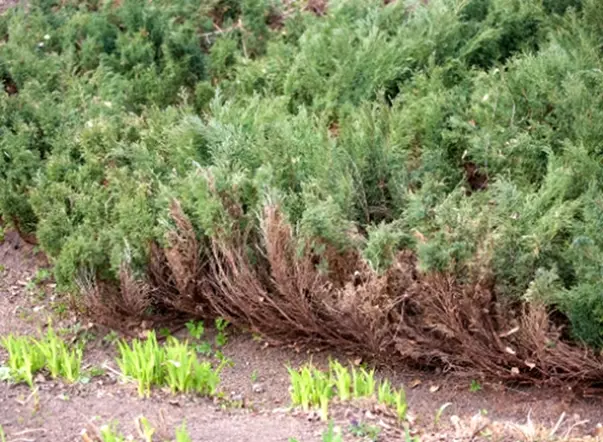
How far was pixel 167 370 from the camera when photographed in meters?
4.73

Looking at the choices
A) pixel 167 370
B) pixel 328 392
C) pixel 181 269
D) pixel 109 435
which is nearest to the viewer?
pixel 109 435

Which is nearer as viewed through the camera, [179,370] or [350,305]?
[179,370]

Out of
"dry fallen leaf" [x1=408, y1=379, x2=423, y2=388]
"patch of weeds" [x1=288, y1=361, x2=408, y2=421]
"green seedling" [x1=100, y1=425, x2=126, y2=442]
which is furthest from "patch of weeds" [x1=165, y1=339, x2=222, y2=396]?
"dry fallen leaf" [x1=408, y1=379, x2=423, y2=388]

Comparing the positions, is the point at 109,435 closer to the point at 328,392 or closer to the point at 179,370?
the point at 179,370

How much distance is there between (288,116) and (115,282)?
64.1 inches

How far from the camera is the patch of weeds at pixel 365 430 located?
409 centimetres

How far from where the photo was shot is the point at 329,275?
17.9ft

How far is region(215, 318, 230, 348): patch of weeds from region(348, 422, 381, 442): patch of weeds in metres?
1.74

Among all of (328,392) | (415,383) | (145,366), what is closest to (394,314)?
(415,383)

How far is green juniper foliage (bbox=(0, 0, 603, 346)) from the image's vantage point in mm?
5176

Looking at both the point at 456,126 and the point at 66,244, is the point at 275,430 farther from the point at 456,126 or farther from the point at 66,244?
the point at 456,126

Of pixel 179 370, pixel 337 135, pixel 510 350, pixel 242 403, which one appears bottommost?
pixel 242 403

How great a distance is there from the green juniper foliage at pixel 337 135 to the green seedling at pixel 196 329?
0.48m

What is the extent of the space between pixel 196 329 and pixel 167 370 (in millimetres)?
1128
